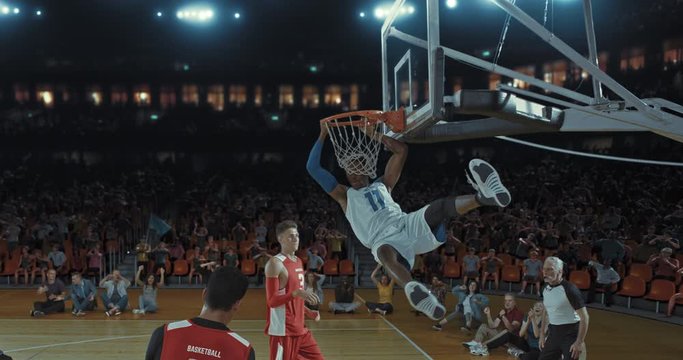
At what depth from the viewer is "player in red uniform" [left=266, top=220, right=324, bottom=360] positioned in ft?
18.4

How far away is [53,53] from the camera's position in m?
30.3

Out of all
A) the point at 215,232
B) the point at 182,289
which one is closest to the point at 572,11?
the point at 215,232

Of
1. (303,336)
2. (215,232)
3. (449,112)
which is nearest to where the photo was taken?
(449,112)

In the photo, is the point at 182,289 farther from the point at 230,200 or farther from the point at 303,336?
the point at 303,336

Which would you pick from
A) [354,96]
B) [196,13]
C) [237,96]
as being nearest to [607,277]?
[354,96]

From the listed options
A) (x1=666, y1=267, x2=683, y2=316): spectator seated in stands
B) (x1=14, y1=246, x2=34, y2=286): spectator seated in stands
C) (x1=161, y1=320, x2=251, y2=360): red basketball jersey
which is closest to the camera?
(x1=161, y1=320, x2=251, y2=360): red basketball jersey

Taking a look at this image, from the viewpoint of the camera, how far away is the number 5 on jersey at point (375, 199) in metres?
5.07

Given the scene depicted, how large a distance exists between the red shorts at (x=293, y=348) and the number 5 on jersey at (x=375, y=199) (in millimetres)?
1642

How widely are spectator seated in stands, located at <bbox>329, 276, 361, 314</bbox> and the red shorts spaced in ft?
24.9

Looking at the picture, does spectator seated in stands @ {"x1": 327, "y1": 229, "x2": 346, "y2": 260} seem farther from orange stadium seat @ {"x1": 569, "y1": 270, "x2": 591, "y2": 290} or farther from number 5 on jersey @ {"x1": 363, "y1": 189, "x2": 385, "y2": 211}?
number 5 on jersey @ {"x1": 363, "y1": 189, "x2": 385, "y2": 211}

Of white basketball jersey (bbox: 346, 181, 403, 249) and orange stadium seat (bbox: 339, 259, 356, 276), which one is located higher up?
white basketball jersey (bbox: 346, 181, 403, 249)

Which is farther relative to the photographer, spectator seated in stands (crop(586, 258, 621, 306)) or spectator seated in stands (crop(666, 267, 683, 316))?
spectator seated in stands (crop(586, 258, 621, 306))

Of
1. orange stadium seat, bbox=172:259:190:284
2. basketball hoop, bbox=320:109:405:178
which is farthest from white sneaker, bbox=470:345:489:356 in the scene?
orange stadium seat, bbox=172:259:190:284

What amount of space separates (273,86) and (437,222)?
27574 millimetres
